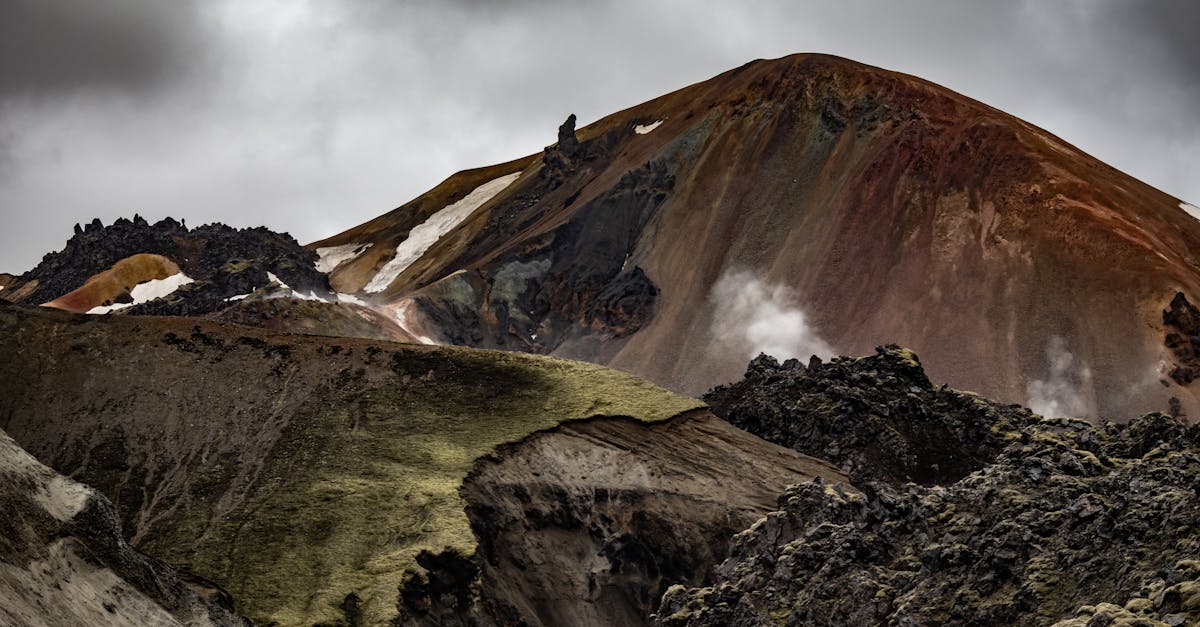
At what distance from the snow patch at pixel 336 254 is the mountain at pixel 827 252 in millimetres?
14569

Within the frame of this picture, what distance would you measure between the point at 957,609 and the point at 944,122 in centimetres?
9962

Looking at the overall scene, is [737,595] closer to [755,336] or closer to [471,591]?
[471,591]

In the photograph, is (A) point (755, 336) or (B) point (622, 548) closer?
(B) point (622, 548)

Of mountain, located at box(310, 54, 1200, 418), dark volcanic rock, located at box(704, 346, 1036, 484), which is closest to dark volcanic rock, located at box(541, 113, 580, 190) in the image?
mountain, located at box(310, 54, 1200, 418)

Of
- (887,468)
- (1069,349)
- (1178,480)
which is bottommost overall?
(1178,480)

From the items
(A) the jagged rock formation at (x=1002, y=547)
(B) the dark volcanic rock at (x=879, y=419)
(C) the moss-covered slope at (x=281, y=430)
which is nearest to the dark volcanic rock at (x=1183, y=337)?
(B) the dark volcanic rock at (x=879, y=419)

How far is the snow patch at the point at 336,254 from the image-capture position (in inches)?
6885

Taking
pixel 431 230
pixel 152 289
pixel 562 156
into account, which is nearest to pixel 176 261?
pixel 152 289

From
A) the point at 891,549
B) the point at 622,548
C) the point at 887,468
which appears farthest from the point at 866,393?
the point at 891,549

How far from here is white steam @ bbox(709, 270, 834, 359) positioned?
106 metres

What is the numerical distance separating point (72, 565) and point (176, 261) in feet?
Result: 412

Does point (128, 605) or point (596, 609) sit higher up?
point (596, 609)

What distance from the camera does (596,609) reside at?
52.0 meters

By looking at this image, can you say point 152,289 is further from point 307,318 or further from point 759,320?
point 759,320
